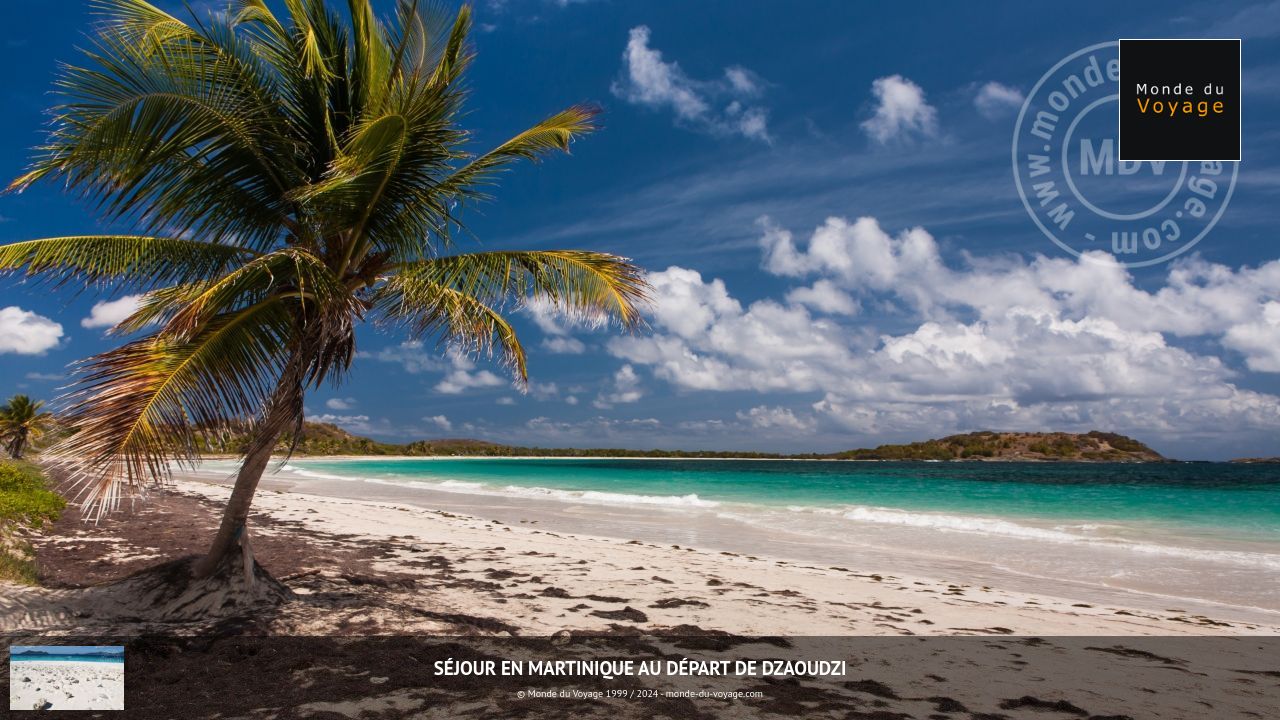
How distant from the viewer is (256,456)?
6.01 m

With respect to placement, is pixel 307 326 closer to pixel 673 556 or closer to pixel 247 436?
pixel 247 436

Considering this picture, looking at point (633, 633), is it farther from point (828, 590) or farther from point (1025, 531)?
point (1025, 531)

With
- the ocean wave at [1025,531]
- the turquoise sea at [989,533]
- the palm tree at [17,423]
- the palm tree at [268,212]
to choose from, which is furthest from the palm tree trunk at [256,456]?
the palm tree at [17,423]

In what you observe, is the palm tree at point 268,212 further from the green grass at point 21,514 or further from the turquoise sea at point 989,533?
the turquoise sea at point 989,533

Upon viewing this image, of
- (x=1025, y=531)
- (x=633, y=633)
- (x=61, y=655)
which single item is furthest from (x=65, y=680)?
(x=1025, y=531)

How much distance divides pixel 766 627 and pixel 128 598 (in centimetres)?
612

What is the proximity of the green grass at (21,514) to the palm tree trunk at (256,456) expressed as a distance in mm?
2137

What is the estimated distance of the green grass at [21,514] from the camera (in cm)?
714

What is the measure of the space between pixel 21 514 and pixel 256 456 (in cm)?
789

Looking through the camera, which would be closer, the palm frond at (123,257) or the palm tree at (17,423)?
the palm frond at (123,257)

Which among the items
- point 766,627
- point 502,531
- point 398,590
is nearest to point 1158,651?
point 766,627

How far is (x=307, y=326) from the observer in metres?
5.93

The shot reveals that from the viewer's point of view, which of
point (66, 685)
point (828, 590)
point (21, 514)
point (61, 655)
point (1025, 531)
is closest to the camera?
point (66, 685)

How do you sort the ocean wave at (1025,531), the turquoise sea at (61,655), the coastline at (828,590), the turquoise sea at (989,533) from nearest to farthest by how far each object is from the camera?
the turquoise sea at (61,655), the coastline at (828,590), the turquoise sea at (989,533), the ocean wave at (1025,531)
